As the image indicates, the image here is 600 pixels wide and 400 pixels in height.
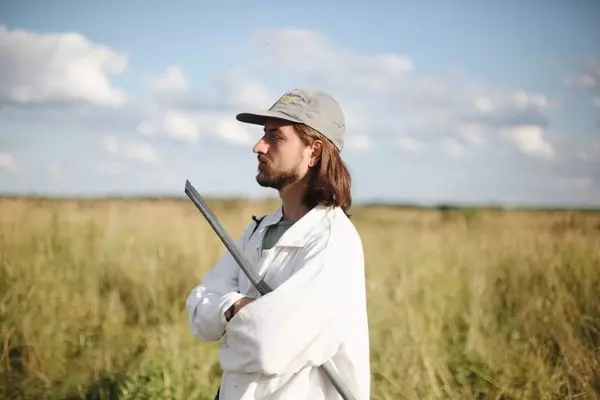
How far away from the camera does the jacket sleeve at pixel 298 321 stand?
1757mm

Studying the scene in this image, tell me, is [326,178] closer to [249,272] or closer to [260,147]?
[260,147]

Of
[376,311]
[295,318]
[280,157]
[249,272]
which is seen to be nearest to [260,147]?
[280,157]

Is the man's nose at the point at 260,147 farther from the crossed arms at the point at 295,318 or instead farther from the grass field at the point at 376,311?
the grass field at the point at 376,311

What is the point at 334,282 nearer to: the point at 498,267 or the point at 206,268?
the point at 498,267

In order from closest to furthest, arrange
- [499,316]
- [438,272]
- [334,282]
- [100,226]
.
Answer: [334,282]
[499,316]
[438,272]
[100,226]

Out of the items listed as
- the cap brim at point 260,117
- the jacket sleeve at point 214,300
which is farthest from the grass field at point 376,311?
the cap brim at point 260,117

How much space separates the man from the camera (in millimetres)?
1769

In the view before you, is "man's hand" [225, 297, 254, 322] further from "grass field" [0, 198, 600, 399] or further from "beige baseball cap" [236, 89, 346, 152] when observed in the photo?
"grass field" [0, 198, 600, 399]

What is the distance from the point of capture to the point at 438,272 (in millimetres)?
4395

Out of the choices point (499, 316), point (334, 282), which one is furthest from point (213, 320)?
point (499, 316)

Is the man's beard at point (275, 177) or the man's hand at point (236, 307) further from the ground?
the man's beard at point (275, 177)

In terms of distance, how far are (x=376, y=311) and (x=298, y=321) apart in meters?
2.33

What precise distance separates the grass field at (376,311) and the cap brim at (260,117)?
168 cm

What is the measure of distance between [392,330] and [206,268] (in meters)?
1.87
